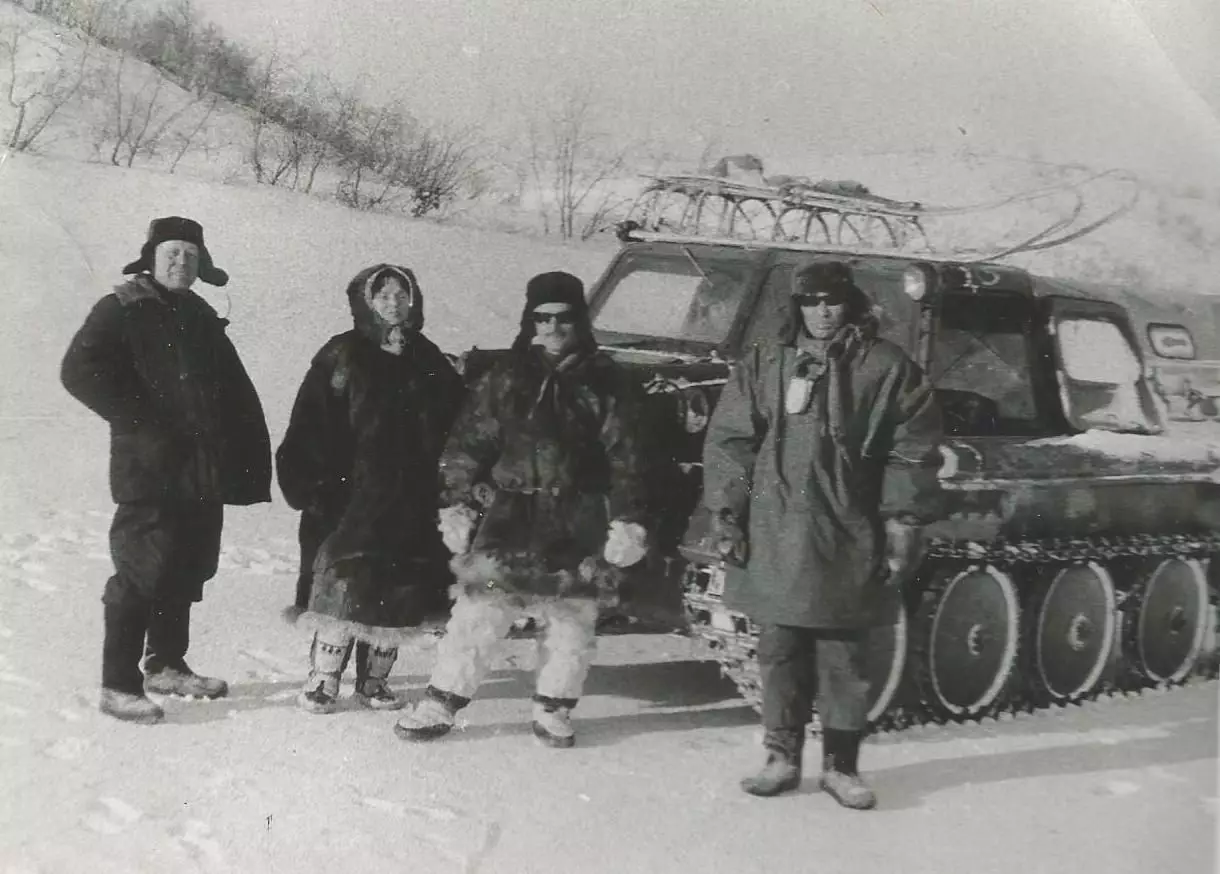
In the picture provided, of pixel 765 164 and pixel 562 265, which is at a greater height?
pixel 765 164

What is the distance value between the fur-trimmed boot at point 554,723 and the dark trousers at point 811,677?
0.61m

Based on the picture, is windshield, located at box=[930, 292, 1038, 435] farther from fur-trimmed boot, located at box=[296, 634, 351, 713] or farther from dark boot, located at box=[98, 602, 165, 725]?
dark boot, located at box=[98, 602, 165, 725]

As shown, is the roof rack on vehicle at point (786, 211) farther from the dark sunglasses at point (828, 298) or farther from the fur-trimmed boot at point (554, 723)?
the fur-trimmed boot at point (554, 723)

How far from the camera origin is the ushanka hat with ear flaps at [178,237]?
4234 millimetres

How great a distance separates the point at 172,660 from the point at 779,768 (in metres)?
1.81

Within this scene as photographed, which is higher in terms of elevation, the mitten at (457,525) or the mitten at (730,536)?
the mitten at (730,536)

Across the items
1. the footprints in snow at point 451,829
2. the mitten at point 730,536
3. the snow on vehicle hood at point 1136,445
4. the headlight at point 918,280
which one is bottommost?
Result: the footprints in snow at point 451,829

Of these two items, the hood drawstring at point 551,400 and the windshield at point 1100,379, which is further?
the windshield at point 1100,379

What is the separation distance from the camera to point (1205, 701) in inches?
169

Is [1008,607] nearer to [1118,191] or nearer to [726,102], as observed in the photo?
[1118,191]

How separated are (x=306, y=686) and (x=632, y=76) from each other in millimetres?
2065

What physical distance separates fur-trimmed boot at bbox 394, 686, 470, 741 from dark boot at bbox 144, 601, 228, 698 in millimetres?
561

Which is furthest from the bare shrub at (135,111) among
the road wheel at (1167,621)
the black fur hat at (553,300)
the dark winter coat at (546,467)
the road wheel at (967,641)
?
the road wheel at (1167,621)

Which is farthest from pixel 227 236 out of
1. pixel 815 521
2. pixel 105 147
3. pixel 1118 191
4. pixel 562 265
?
pixel 1118 191
